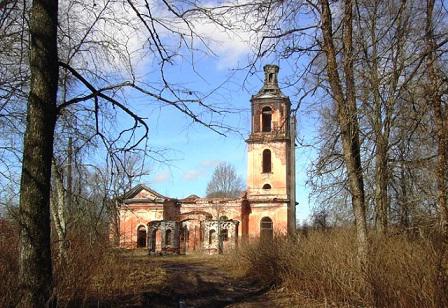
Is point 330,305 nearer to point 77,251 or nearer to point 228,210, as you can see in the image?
point 77,251

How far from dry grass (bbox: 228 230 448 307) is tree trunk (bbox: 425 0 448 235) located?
2.35 ft

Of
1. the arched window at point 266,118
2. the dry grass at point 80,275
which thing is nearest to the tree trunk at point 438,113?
the dry grass at point 80,275

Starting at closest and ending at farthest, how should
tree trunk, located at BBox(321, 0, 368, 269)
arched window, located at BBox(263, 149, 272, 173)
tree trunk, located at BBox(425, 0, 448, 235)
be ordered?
tree trunk, located at BBox(425, 0, 448, 235) → tree trunk, located at BBox(321, 0, 368, 269) → arched window, located at BBox(263, 149, 272, 173)

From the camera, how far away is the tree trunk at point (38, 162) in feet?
18.9

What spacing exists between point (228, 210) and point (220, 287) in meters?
34.6

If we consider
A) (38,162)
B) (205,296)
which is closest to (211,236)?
(205,296)

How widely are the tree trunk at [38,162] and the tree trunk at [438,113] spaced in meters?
5.31

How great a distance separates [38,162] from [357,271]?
19.3 feet

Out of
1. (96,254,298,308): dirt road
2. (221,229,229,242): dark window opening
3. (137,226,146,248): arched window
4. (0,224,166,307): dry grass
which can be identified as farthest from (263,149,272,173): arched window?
(0,224,166,307): dry grass

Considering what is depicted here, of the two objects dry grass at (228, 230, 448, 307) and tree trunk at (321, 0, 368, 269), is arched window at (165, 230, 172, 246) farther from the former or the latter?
tree trunk at (321, 0, 368, 269)

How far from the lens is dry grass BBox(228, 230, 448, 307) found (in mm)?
6590

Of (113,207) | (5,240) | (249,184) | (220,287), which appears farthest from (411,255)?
(249,184)

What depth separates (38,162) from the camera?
5.85 meters

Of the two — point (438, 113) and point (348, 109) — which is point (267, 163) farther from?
point (438, 113)
